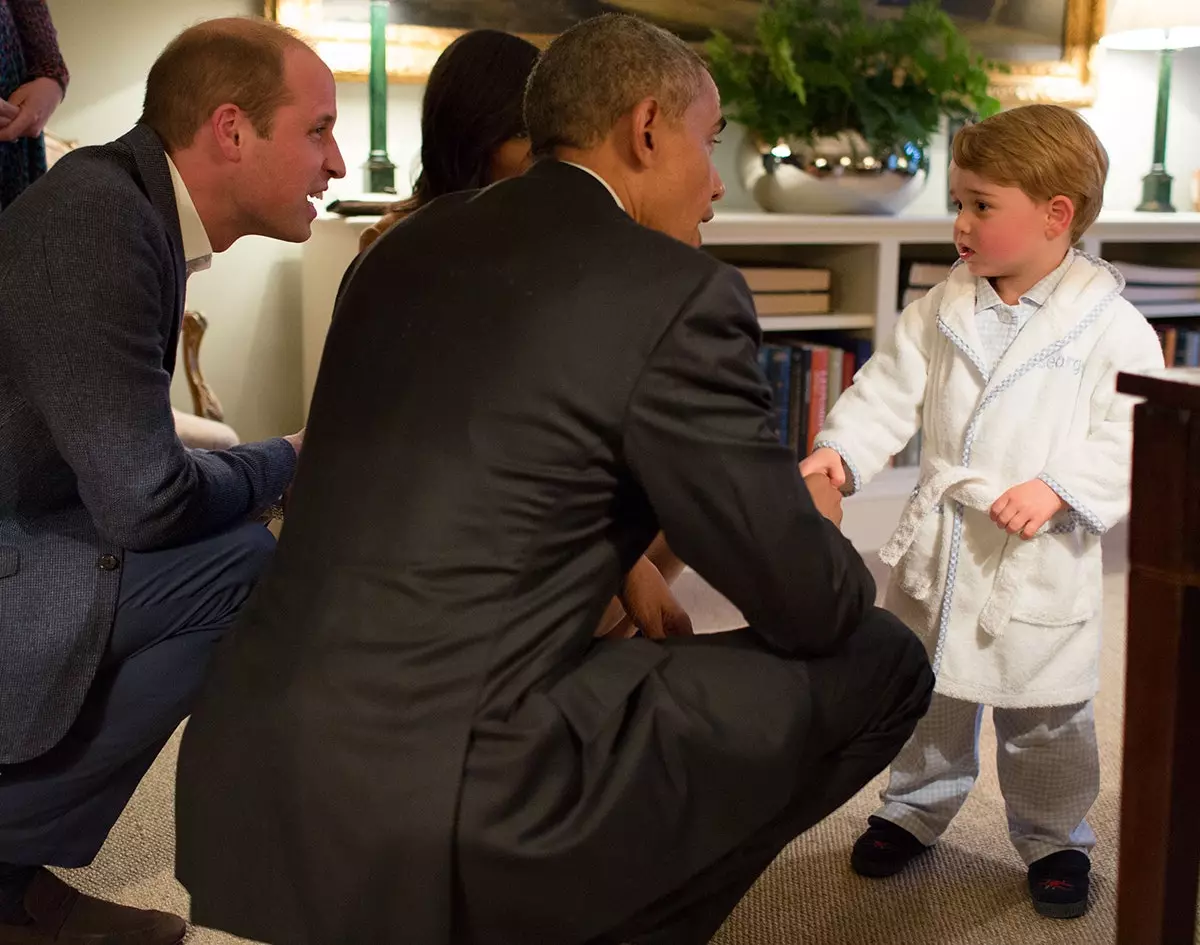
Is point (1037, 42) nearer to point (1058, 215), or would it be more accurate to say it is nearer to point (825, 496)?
point (1058, 215)

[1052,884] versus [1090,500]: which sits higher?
[1090,500]

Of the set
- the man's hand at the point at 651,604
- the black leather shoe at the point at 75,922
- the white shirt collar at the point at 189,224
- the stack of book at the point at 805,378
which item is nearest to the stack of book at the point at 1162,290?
the stack of book at the point at 805,378

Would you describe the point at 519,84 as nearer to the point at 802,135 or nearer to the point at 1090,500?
the point at 1090,500

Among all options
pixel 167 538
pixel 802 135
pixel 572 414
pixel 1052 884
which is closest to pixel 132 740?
pixel 167 538

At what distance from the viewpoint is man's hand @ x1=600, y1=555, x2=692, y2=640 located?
163cm

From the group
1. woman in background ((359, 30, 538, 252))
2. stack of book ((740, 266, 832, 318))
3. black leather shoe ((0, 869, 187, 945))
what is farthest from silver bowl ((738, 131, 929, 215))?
black leather shoe ((0, 869, 187, 945))

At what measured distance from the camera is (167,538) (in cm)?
153

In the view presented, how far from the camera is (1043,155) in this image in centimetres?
172

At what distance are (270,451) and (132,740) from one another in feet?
1.27

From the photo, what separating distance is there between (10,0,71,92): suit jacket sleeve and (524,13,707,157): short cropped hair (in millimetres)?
1250

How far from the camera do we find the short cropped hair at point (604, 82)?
1300 mm

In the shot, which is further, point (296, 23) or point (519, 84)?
point (296, 23)

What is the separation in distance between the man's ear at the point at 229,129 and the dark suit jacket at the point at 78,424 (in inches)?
4.0

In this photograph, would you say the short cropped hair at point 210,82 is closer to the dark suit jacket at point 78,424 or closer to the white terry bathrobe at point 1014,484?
the dark suit jacket at point 78,424
